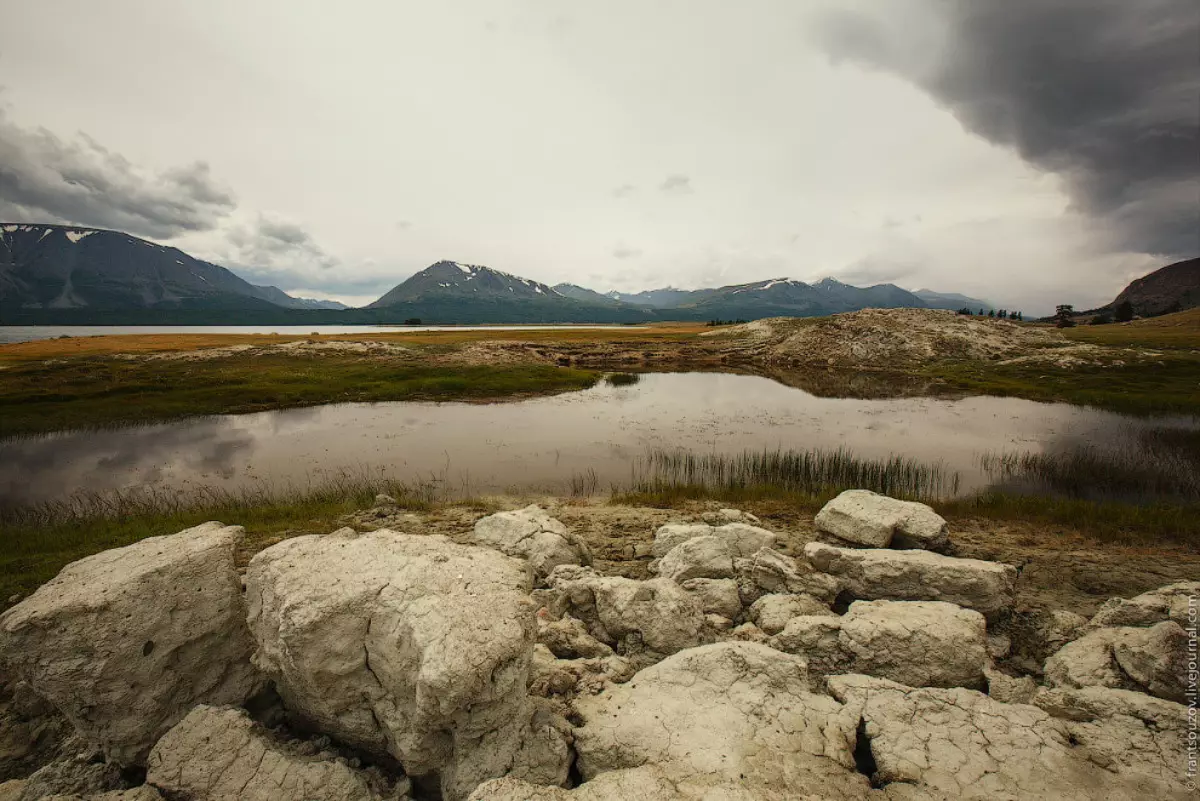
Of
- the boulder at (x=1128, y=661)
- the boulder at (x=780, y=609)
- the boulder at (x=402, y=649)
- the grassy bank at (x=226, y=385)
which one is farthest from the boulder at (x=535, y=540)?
the grassy bank at (x=226, y=385)

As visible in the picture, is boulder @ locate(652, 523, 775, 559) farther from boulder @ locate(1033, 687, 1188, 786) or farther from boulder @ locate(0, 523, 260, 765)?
boulder @ locate(0, 523, 260, 765)

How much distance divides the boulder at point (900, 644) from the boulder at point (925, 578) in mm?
1531

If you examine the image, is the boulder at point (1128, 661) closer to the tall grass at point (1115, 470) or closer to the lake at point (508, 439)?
the lake at point (508, 439)

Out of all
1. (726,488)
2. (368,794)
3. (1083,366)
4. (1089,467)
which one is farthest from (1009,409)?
(368,794)

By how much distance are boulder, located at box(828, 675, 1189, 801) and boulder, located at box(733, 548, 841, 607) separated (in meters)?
3.47

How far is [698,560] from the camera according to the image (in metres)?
11.3

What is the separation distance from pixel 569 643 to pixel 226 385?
164 ft

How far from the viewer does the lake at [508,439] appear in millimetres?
22328

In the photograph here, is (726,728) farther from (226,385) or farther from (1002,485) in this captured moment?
(226,385)

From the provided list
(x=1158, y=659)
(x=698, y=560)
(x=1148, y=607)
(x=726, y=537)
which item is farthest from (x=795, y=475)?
(x=1158, y=659)

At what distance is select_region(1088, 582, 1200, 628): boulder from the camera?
27.2 feet

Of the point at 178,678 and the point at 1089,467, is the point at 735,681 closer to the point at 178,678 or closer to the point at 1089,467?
the point at 178,678

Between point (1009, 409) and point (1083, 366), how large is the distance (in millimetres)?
26208

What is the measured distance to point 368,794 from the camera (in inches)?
232
